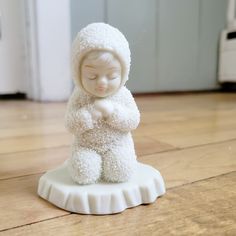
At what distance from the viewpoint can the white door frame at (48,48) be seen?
180 centimetres

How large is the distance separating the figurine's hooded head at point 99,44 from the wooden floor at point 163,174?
0.68 ft

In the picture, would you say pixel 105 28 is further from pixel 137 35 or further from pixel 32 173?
pixel 137 35

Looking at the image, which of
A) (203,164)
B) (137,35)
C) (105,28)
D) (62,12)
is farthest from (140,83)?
(105,28)

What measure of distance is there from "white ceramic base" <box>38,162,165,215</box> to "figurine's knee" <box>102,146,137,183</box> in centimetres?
1

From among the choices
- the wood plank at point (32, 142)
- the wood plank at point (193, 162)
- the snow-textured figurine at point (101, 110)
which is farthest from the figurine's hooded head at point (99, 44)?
the wood plank at point (32, 142)

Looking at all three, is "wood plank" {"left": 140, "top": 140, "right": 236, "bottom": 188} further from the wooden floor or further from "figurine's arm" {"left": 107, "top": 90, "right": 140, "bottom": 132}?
"figurine's arm" {"left": 107, "top": 90, "right": 140, "bottom": 132}

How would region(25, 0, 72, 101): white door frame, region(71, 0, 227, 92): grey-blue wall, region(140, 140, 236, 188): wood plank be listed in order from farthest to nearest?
region(71, 0, 227, 92): grey-blue wall
region(25, 0, 72, 101): white door frame
region(140, 140, 236, 188): wood plank

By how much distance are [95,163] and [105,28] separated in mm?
203

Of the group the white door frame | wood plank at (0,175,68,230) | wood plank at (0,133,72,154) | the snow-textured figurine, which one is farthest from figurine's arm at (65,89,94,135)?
the white door frame

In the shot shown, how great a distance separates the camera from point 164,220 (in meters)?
0.43

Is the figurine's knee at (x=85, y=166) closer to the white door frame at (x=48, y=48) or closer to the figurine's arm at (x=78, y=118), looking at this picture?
the figurine's arm at (x=78, y=118)

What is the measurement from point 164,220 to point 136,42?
1.83m

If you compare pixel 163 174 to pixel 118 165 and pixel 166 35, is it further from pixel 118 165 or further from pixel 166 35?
pixel 166 35

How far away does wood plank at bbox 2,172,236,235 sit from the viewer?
1.33 feet
